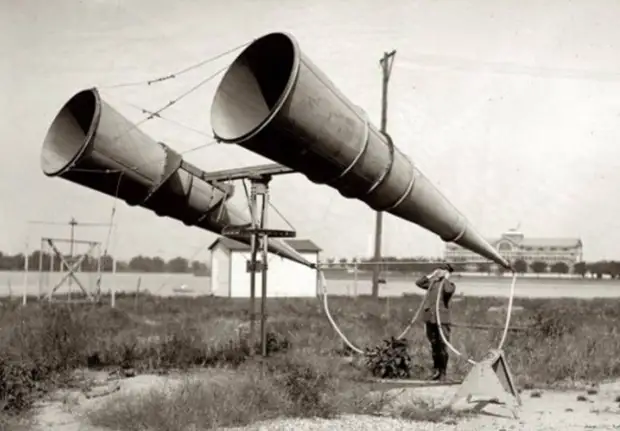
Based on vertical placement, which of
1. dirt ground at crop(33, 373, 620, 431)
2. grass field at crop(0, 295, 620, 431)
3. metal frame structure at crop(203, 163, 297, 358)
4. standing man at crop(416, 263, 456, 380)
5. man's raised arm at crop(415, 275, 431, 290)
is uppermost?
metal frame structure at crop(203, 163, 297, 358)

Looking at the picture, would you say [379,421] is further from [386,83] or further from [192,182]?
[386,83]

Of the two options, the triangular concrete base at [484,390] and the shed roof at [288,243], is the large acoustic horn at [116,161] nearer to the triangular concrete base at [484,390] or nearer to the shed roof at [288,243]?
the triangular concrete base at [484,390]

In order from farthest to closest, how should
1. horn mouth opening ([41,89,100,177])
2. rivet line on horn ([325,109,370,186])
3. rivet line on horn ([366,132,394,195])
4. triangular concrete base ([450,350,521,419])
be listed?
1. triangular concrete base ([450,350,521,419])
2. horn mouth opening ([41,89,100,177])
3. rivet line on horn ([366,132,394,195])
4. rivet line on horn ([325,109,370,186])

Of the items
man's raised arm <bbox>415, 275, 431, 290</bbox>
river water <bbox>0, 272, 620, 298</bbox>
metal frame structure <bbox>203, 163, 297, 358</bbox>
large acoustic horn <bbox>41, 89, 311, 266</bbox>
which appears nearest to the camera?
large acoustic horn <bbox>41, 89, 311, 266</bbox>

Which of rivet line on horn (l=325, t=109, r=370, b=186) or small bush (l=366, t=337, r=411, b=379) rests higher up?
rivet line on horn (l=325, t=109, r=370, b=186)

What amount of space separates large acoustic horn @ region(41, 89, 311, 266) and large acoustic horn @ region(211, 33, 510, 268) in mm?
1924

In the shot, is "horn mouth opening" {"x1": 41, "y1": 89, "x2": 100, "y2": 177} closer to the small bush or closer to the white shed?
the small bush

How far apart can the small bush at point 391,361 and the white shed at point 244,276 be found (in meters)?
24.7

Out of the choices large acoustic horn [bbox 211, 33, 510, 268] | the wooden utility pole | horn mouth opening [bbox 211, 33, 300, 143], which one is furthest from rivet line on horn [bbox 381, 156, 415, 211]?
the wooden utility pole

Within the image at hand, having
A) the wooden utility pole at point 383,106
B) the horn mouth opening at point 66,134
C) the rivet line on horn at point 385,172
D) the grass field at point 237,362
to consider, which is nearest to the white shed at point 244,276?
the wooden utility pole at point 383,106

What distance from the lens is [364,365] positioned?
37.1ft

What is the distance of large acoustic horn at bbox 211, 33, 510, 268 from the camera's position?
5008 mm

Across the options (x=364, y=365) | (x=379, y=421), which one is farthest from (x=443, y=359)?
(x=379, y=421)

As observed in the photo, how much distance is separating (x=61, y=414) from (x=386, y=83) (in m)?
18.4
